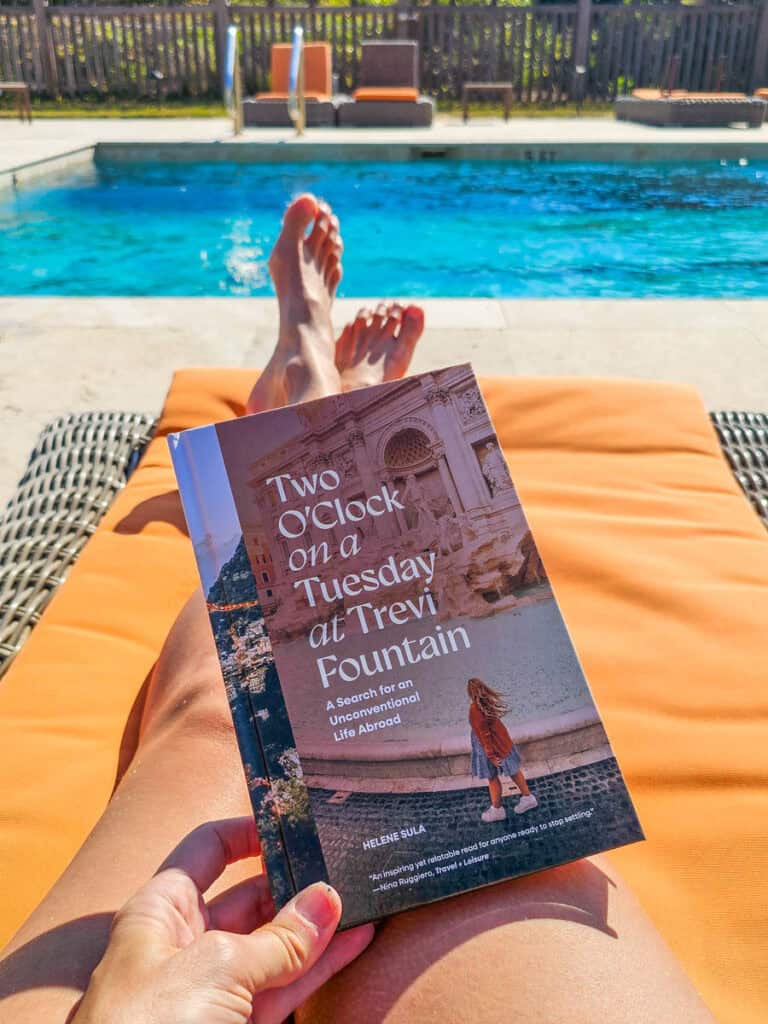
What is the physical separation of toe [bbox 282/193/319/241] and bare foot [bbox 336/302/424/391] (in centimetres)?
36

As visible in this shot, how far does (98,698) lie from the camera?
49.6 inches

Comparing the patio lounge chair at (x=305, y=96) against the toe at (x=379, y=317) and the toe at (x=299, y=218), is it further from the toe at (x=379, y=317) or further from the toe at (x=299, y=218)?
the toe at (x=379, y=317)

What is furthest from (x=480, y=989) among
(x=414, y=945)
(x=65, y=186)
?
(x=65, y=186)

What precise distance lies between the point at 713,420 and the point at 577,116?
10498mm

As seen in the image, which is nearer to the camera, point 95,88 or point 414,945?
point 414,945

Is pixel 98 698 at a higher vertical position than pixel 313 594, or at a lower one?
lower

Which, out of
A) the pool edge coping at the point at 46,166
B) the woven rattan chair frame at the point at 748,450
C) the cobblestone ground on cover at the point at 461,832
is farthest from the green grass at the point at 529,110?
the cobblestone ground on cover at the point at 461,832

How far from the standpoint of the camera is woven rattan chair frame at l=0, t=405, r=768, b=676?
1509 millimetres

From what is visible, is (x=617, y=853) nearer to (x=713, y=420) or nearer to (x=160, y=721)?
(x=160, y=721)

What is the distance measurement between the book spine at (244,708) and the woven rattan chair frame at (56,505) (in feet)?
2.70

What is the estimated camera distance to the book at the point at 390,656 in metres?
0.70

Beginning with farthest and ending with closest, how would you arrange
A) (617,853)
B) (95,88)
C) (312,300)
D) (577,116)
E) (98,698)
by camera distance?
(95,88) < (577,116) < (312,300) < (98,698) < (617,853)

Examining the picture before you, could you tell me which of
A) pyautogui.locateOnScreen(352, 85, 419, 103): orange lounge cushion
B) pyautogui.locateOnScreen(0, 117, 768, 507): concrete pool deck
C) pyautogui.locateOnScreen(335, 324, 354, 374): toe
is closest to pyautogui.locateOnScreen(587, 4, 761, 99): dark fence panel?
pyautogui.locateOnScreen(352, 85, 419, 103): orange lounge cushion

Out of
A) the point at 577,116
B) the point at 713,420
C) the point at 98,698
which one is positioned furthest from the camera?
the point at 577,116
